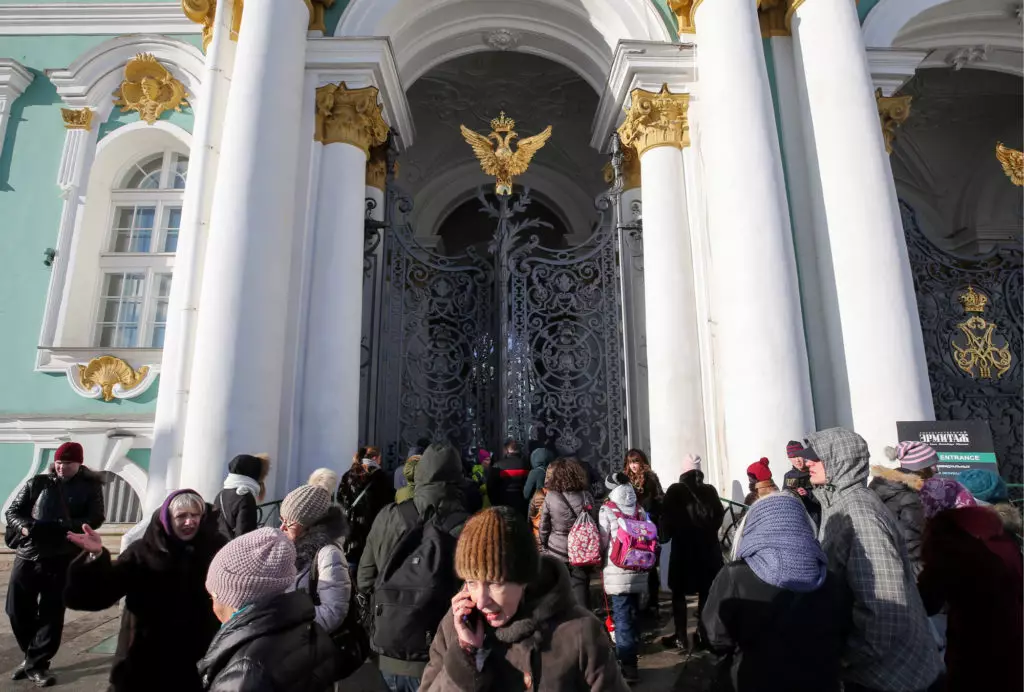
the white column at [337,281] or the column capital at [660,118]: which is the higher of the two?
the column capital at [660,118]

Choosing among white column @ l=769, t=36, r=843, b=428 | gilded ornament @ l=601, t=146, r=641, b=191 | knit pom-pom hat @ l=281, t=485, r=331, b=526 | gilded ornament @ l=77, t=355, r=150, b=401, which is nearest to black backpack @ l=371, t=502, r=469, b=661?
knit pom-pom hat @ l=281, t=485, r=331, b=526

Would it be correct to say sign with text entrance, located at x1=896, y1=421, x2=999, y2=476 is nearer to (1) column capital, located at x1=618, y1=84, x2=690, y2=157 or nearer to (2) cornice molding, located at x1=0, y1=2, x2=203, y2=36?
(1) column capital, located at x1=618, y1=84, x2=690, y2=157

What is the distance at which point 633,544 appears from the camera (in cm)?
356

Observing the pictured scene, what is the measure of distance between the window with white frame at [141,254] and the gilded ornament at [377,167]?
238 cm

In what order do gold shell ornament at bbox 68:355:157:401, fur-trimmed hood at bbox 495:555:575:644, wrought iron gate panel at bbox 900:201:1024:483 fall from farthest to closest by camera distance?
1. wrought iron gate panel at bbox 900:201:1024:483
2. gold shell ornament at bbox 68:355:157:401
3. fur-trimmed hood at bbox 495:555:575:644

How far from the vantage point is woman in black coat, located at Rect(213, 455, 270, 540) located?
3217 mm

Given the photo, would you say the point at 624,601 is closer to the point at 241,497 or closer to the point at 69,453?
the point at 241,497

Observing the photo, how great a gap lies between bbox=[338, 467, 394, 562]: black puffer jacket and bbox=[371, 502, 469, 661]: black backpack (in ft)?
7.07

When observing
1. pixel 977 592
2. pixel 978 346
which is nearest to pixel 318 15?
pixel 977 592

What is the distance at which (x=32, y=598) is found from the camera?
12.3 feet

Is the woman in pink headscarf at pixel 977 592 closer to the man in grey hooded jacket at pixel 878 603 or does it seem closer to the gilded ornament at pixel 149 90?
the man in grey hooded jacket at pixel 878 603

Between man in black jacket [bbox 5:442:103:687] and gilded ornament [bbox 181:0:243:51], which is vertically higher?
gilded ornament [bbox 181:0:243:51]

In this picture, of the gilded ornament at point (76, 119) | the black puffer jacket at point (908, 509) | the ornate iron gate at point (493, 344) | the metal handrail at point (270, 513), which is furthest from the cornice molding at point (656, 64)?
the gilded ornament at point (76, 119)

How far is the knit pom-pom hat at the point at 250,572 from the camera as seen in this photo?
5.44 ft
